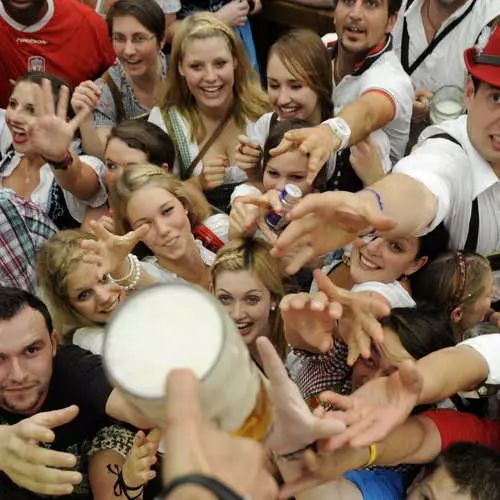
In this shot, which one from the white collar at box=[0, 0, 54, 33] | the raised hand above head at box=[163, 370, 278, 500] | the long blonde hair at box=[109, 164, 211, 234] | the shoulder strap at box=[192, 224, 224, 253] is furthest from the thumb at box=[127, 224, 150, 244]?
the white collar at box=[0, 0, 54, 33]

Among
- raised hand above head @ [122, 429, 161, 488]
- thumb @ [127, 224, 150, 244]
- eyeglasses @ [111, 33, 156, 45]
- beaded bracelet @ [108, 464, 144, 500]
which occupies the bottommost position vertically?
beaded bracelet @ [108, 464, 144, 500]

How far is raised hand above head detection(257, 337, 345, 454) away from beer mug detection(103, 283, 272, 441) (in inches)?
9.2

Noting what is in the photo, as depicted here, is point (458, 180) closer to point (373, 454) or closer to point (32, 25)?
point (373, 454)

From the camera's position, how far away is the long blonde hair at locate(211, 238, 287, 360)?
2.27 metres

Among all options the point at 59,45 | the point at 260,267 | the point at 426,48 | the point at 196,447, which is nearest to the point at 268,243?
the point at 260,267

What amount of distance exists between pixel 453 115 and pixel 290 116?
22.5 inches

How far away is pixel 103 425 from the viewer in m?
1.91

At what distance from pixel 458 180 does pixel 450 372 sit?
551 mm

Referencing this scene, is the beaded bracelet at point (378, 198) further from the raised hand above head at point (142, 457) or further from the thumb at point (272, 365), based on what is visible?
the raised hand above head at point (142, 457)

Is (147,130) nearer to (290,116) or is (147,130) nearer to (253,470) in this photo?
(290,116)

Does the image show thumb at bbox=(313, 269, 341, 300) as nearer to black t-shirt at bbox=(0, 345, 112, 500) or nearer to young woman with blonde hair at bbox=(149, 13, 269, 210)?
black t-shirt at bbox=(0, 345, 112, 500)

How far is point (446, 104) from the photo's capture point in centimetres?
280

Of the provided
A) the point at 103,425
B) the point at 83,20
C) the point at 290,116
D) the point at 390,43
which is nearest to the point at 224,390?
the point at 103,425

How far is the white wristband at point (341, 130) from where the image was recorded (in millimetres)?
2158
